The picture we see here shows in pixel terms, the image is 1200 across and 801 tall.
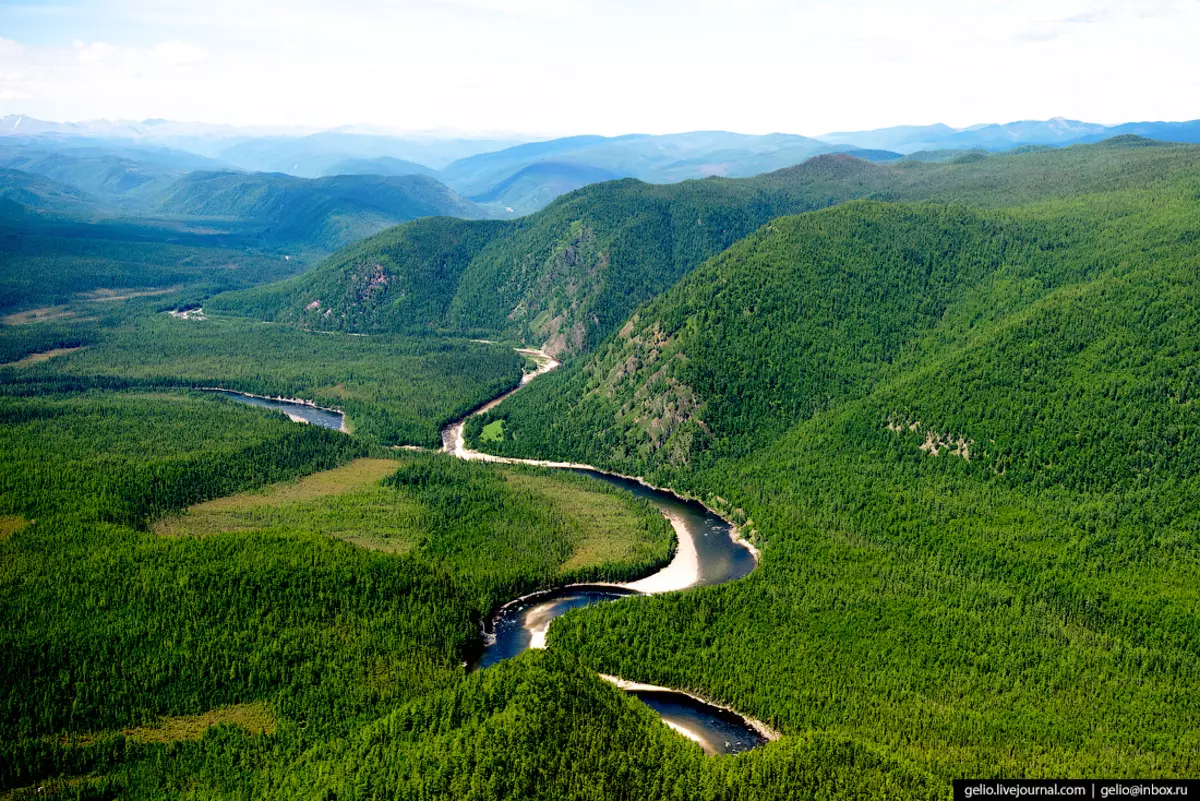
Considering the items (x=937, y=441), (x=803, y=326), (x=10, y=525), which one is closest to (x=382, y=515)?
(x=10, y=525)

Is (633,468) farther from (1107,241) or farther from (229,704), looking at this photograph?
(1107,241)

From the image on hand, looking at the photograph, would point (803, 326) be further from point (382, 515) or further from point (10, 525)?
point (10, 525)

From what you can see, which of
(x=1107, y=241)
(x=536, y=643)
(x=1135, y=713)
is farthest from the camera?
(x=1107, y=241)

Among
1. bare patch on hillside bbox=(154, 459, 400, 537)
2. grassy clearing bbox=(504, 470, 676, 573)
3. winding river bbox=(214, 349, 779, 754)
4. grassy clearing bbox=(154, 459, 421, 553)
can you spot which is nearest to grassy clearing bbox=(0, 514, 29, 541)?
grassy clearing bbox=(154, 459, 421, 553)

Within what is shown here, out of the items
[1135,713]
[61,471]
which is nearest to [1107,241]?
[1135,713]

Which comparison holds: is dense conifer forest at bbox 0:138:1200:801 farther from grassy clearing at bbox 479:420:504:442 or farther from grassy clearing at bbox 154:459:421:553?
grassy clearing at bbox 479:420:504:442

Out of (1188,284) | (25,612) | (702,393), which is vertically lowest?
(25,612)

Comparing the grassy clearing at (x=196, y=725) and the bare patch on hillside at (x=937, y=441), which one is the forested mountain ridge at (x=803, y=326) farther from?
the grassy clearing at (x=196, y=725)
